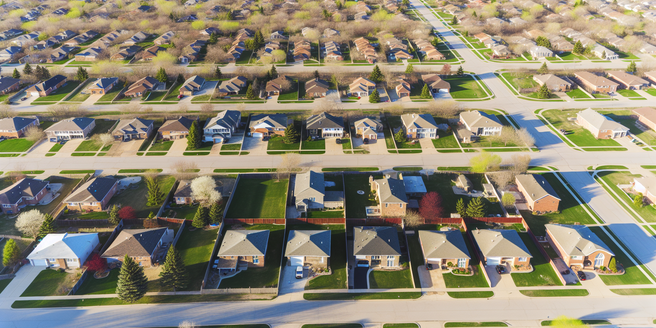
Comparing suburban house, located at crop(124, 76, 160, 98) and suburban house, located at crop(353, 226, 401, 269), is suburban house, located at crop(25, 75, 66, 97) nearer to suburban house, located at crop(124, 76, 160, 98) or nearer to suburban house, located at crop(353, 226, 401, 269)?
suburban house, located at crop(124, 76, 160, 98)

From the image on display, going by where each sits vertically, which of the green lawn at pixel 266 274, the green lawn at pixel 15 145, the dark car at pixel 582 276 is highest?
the dark car at pixel 582 276

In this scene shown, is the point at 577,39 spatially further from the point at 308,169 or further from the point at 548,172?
the point at 308,169

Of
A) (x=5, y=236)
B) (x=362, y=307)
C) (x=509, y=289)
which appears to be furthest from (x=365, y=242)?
(x=5, y=236)

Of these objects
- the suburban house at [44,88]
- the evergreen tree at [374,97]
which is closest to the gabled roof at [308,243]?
the evergreen tree at [374,97]

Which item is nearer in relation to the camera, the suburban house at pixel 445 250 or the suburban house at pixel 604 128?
the suburban house at pixel 445 250

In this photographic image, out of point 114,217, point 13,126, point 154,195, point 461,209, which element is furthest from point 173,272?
point 13,126

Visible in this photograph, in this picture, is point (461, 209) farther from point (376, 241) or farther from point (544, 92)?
point (544, 92)

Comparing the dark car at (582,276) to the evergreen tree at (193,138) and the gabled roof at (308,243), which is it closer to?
the gabled roof at (308,243)
